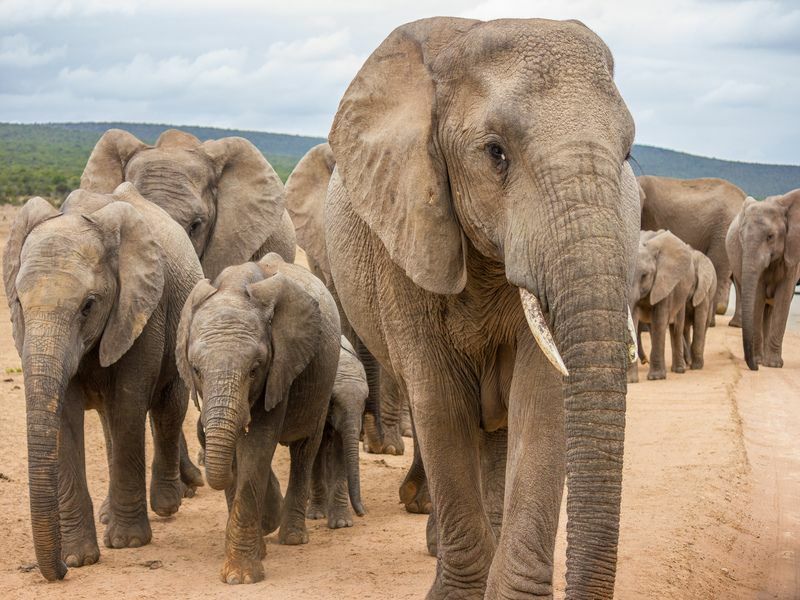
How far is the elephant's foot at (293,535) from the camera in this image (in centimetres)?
668

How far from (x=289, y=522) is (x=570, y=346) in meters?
3.51

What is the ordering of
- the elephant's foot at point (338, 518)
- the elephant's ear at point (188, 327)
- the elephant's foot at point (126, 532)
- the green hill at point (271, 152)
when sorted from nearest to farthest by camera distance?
the elephant's ear at point (188, 327) < the elephant's foot at point (126, 532) < the elephant's foot at point (338, 518) < the green hill at point (271, 152)

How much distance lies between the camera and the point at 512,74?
384cm

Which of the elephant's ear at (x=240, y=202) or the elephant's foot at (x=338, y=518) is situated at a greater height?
the elephant's ear at (x=240, y=202)

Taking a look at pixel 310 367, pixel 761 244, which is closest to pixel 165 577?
pixel 310 367

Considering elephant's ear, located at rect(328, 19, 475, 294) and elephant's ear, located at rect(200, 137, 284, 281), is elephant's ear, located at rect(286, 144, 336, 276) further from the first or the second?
elephant's ear, located at rect(328, 19, 475, 294)

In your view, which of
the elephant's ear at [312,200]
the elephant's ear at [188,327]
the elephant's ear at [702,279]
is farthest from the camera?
the elephant's ear at [702,279]

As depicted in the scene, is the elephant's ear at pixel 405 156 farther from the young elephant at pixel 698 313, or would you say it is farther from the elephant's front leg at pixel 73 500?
the young elephant at pixel 698 313

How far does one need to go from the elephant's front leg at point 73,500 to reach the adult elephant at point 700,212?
1868cm

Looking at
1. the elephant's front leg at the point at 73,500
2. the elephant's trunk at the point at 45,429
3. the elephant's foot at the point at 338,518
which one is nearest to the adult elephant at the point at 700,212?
the elephant's foot at the point at 338,518

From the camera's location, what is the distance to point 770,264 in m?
15.5

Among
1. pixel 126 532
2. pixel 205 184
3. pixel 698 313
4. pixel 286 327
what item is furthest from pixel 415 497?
pixel 698 313

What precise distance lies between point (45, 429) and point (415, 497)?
2322mm

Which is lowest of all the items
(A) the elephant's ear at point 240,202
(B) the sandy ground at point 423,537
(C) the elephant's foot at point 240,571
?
(B) the sandy ground at point 423,537
